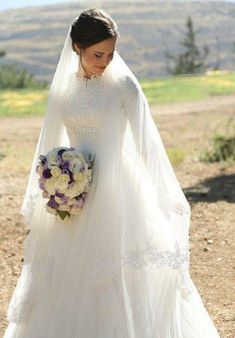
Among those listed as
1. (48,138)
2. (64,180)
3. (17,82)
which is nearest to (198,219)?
(48,138)

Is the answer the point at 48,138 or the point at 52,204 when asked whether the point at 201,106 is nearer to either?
the point at 48,138

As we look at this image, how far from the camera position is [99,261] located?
14.1ft

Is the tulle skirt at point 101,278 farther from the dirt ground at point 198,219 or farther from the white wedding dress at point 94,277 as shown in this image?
the dirt ground at point 198,219

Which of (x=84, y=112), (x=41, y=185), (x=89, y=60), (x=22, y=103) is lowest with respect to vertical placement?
(x=22, y=103)

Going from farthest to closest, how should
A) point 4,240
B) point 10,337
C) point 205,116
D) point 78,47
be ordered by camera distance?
point 205,116 → point 4,240 → point 10,337 → point 78,47

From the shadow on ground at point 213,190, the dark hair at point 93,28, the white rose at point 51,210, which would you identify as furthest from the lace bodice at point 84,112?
the shadow on ground at point 213,190

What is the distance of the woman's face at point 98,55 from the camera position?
13.7ft

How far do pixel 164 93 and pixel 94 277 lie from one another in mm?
24615

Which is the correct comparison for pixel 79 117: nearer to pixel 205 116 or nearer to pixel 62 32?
pixel 205 116

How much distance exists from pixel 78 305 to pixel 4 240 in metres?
4.17

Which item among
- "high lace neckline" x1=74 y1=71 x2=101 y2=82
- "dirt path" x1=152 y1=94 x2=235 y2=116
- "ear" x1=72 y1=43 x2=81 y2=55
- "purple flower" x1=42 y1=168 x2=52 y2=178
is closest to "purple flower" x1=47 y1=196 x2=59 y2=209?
"purple flower" x1=42 y1=168 x2=52 y2=178

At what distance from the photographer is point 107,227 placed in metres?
4.32

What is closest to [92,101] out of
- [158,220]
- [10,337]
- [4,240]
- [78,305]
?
[158,220]

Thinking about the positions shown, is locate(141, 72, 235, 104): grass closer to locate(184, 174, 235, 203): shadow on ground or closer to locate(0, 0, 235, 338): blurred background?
locate(0, 0, 235, 338): blurred background
